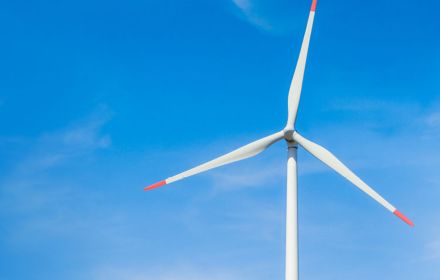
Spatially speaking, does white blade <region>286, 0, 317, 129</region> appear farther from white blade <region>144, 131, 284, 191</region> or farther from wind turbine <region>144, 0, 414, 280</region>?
white blade <region>144, 131, 284, 191</region>

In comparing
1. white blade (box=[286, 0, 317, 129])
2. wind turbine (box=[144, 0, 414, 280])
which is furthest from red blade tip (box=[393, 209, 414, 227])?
white blade (box=[286, 0, 317, 129])

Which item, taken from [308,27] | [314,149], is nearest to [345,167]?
[314,149]

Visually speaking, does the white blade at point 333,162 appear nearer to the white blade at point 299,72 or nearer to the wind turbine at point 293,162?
the wind turbine at point 293,162

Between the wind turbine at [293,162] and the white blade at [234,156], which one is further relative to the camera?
the white blade at [234,156]

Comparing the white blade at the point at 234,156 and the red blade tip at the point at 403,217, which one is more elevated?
the white blade at the point at 234,156

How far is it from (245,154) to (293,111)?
3989 mm

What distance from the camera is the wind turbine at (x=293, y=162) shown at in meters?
37.3

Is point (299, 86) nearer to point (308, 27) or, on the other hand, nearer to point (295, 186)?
point (308, 27)

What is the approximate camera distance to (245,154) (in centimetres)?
4131

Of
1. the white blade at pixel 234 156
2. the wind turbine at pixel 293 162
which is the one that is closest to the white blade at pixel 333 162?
the wind turbine at pixel 293 162

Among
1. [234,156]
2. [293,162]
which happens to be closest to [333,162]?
[293,162]

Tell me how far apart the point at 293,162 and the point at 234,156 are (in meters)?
3.75

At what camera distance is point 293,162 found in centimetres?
4000

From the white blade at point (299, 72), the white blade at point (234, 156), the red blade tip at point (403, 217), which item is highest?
the white blade at point (299, 72)
